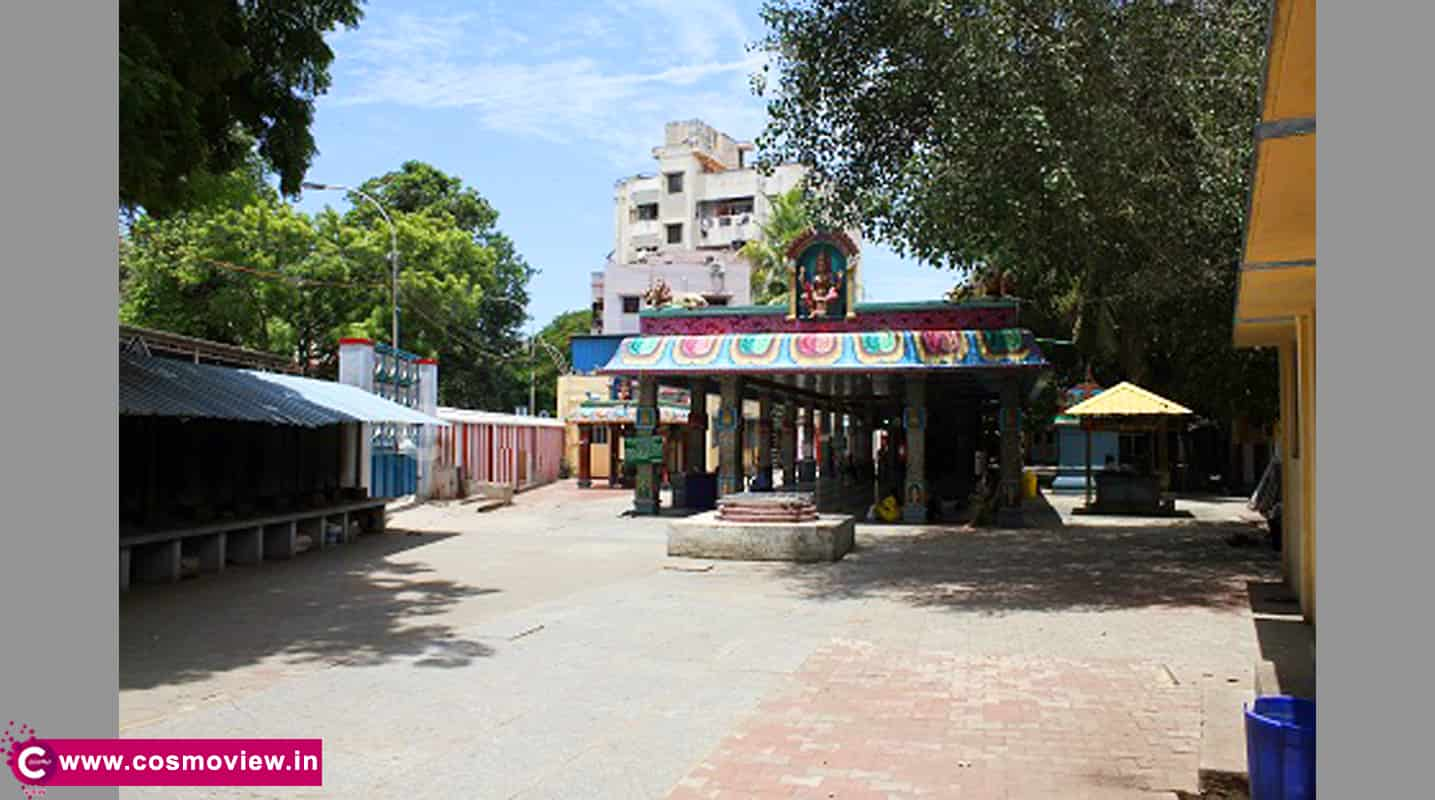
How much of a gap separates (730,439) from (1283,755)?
18.6 metres

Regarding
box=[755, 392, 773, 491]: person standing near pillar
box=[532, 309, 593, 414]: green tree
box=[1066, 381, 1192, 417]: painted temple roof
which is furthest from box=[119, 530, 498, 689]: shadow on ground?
box=[532, 309, 593, 414]: green tree

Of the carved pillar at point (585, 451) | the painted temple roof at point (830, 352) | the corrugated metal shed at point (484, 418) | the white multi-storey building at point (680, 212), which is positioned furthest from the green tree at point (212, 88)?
the white multi-storey building at point (680, 212)

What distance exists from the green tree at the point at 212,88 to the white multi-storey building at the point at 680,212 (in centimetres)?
3783

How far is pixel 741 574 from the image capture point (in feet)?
43.7

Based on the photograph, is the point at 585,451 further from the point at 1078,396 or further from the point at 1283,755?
the point at 1283,755

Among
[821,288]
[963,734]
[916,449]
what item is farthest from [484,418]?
[963,734]

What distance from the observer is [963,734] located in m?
6.20

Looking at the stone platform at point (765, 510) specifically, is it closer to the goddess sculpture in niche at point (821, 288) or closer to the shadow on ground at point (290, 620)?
the shadow on ground at point (290, 620)

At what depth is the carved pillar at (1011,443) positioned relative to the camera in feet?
68.8

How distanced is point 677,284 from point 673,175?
11.4m

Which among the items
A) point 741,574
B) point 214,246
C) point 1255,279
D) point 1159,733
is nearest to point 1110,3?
point 1255,279

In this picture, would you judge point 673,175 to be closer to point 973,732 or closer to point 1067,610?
point 1067,610

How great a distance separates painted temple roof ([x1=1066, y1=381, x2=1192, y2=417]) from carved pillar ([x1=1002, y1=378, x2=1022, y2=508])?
1115mm

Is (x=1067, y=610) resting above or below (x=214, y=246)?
below
